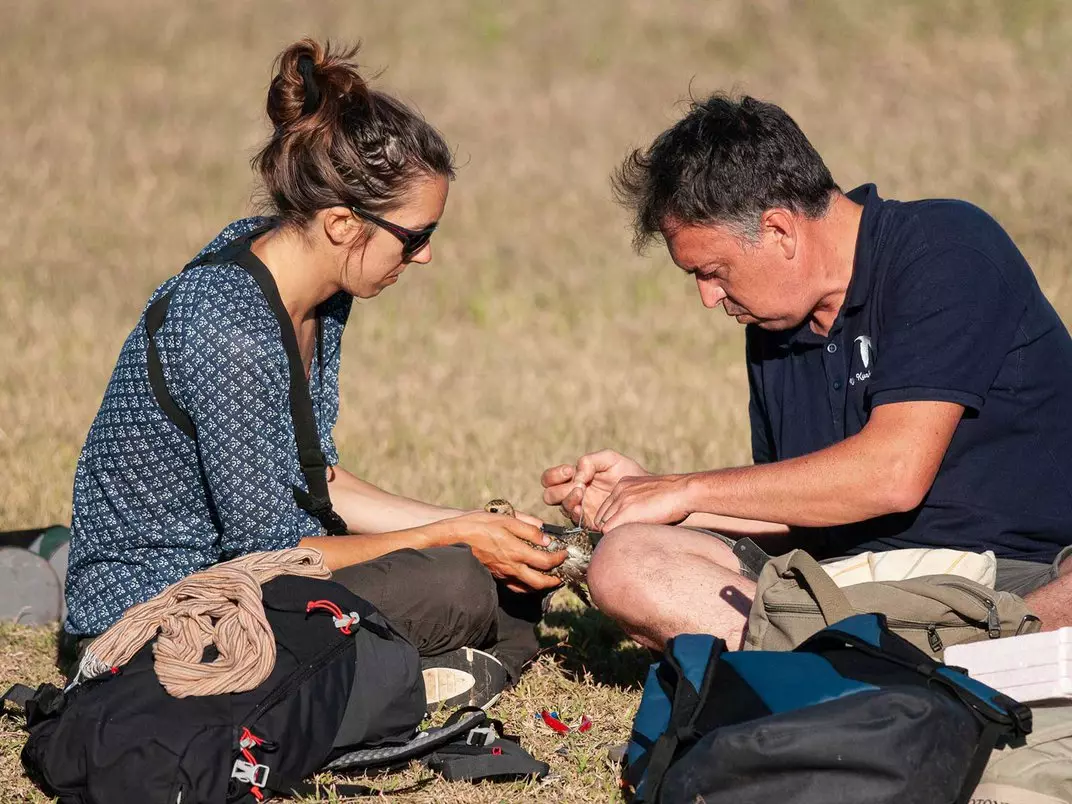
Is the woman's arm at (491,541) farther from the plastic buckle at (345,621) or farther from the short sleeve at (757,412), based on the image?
the short sleeve at (757,412)

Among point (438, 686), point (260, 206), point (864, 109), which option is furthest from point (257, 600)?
point (864, 109)

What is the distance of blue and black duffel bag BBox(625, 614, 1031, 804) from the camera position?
352cm

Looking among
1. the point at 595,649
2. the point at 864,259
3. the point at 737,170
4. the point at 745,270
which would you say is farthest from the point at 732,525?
the point at 737,170

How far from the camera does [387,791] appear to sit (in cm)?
445

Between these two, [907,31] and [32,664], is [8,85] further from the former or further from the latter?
[32,664]

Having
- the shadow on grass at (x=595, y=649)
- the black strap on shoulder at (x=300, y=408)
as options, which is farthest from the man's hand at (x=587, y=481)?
the black strap on shoulder at (x=300, y=408)

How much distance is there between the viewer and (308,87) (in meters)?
4.91

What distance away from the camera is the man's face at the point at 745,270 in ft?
16.0

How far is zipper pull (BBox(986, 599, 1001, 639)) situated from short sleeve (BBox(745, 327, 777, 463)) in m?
1.50

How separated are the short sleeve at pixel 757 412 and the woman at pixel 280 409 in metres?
1.06

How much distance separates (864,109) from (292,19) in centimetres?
950

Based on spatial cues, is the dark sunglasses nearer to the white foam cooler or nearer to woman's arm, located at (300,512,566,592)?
woman's arm, located at (300,512,566,592)

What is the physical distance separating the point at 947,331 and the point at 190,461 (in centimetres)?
253

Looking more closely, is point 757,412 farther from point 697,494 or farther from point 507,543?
point 507,543
